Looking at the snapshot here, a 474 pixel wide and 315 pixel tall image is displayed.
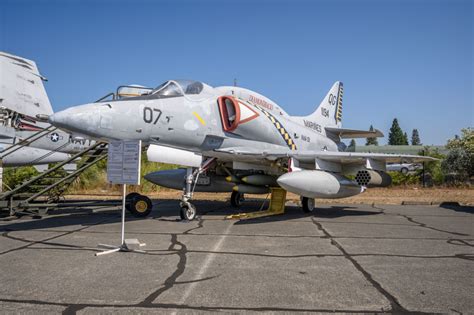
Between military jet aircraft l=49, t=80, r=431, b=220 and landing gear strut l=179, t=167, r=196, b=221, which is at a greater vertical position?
military jet aircraft l=49, t=80, r=431, b=220

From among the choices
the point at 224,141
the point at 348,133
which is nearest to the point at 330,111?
the point at 348,133

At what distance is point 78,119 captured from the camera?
7.41m

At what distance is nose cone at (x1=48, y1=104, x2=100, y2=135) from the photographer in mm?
7324

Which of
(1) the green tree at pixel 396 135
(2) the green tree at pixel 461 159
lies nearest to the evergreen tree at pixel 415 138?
(1) the green tree at pixel 396 135

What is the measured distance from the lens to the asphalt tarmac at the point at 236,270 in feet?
11.5

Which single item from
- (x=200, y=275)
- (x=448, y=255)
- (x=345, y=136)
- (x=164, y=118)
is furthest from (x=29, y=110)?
(x=448, y=255)

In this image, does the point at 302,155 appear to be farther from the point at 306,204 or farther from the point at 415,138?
the point at 415,138

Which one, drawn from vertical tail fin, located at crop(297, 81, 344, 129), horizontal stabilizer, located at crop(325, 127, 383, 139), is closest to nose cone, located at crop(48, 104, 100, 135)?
vertical tail fin, located at crop(297, 81, 344, 129)

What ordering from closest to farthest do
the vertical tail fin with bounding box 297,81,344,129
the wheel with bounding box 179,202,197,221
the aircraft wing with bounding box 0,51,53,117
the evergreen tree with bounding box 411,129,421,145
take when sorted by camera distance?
the wheel with bounding box 179,202,197,221 → the aircraft wing with bounding box 0,51,53,117 → the vertical tail fin with bounding box 297,81,344,129 → the evergreen tree with bounding box 411,129,421,145

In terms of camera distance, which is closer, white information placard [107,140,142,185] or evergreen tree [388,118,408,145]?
white information placard [107,140,142,185]

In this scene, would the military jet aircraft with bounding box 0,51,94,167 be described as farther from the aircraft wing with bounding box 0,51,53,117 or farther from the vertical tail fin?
the vertical tail fin

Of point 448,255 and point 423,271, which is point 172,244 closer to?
point 423,271

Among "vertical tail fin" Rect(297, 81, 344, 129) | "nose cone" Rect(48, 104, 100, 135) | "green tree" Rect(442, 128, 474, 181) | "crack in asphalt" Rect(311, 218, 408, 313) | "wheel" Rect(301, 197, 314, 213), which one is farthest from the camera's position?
"green tree" Rect(442, 128, 474, 181)

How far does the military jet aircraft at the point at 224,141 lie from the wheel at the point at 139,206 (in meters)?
0.08
